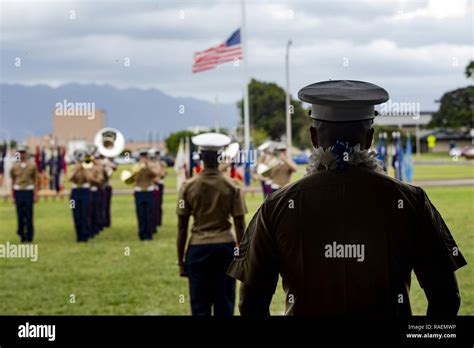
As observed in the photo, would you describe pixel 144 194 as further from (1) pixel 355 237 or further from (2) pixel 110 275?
(1) pixel 355 237

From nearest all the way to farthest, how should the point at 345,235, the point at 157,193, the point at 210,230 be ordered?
the point at 345,235 < the point at 210,230 < the point at 157,193

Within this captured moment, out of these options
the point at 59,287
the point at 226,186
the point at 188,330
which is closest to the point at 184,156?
the point at 59,287

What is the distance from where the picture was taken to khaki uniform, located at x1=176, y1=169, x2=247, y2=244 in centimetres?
563

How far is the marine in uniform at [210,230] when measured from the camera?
556cm

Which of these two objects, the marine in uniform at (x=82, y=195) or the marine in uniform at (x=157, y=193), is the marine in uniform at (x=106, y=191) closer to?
the marine in uniform at (x=157, y=193)

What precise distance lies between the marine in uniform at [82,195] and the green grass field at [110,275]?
11.3 inches

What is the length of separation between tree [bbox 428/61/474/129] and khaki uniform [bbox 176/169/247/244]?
4.55m

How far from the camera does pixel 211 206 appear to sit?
566 cm

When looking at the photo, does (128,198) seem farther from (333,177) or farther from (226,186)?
(333,177)

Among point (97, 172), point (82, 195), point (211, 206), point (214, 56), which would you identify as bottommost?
point (82, 195)

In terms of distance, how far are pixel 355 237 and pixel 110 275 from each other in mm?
8321

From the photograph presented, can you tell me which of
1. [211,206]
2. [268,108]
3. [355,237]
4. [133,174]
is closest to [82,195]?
[133,174]

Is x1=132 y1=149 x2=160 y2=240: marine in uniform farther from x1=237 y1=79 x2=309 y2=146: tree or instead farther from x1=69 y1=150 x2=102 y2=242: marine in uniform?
x1=237 y1=79 x2=309 y2=146: tree

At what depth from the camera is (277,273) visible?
271cm
